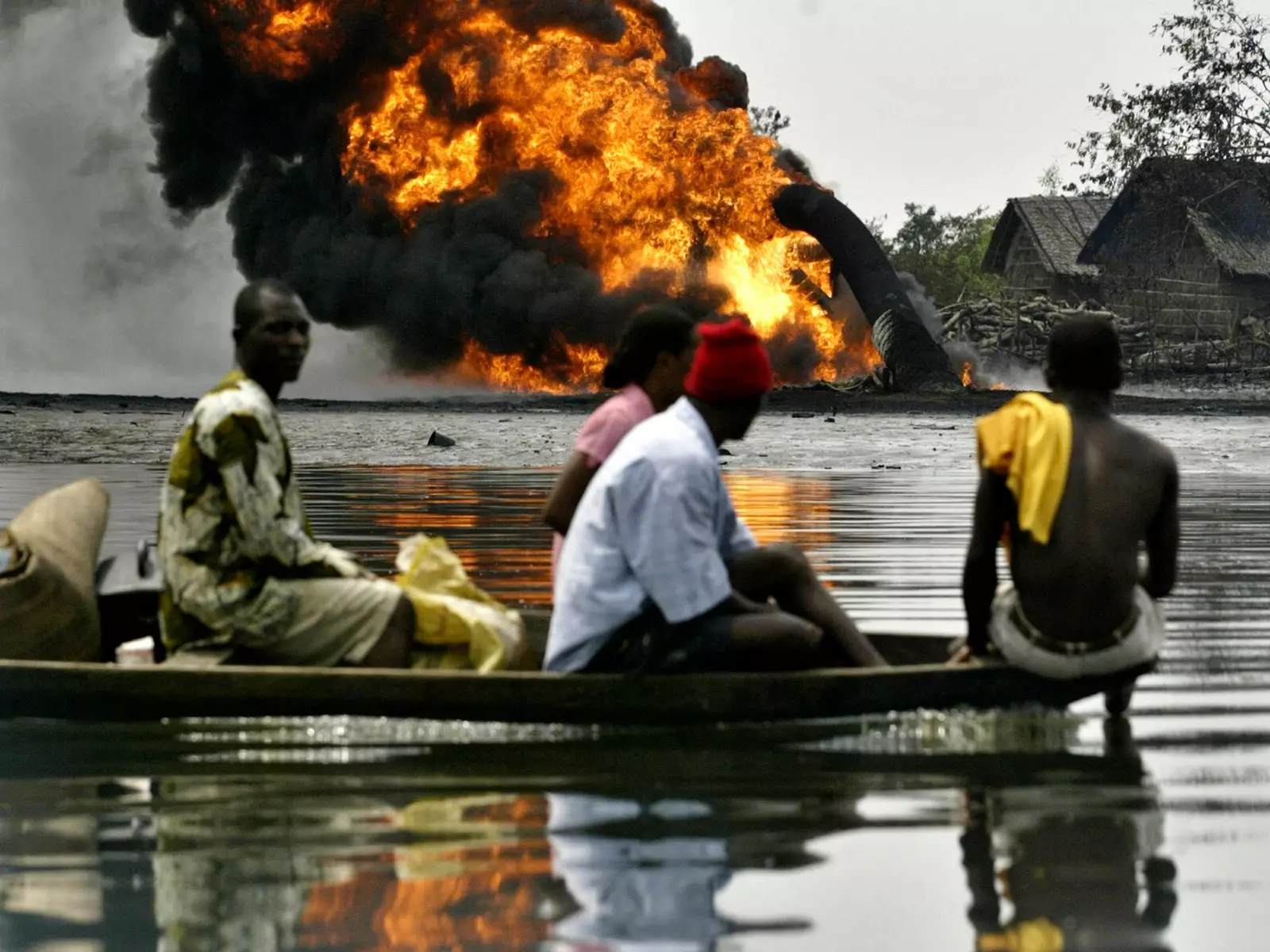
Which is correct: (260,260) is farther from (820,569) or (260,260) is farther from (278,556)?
(278,556)

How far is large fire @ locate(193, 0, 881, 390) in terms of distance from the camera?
1618 inches

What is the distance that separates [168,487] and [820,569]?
5.87 m

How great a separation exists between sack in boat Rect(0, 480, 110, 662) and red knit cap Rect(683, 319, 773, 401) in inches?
98.0

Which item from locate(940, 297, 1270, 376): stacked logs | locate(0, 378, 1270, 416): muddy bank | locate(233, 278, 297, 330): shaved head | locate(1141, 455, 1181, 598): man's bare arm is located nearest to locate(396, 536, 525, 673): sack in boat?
locate(233, 278, 297, 330): shaved head

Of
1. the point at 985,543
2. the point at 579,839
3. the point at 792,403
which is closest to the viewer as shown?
the point at 579,839

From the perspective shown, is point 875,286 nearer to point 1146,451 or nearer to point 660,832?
point 1146,451

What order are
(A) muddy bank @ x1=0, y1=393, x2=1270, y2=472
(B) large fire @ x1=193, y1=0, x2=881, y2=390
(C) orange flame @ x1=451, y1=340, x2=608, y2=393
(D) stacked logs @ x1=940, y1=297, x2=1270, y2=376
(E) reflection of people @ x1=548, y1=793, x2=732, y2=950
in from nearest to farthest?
(E) reflection of people @ x1=548, y1=793, x2=732, y2=950
(A) muddy bank @ x1=0, y1=393, x2=1270, y2=472
(B) large fire @ x1=193, y1=0, x2=881, y2=390
(C) orange flame @ x1=451, y1=340, x2=608, y2=393
(D) stacked logs @ x1=940, y1=297, x2=1270, y2=376

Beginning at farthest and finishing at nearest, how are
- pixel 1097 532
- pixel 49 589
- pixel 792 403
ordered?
1. pixel 792 403
2. pixel 49 589
3. pixel 1097 532

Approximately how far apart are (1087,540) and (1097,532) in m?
0.04

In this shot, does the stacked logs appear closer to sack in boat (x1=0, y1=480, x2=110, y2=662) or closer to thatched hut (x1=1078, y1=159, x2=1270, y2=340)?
thatched hut (x1=1078, y1=159, x2=1270, y2=340)

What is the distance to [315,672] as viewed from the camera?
6.83m

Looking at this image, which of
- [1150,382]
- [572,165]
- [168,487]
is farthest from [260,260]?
[168,487]

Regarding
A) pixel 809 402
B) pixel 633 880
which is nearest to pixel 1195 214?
pixel 809 402

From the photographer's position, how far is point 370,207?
4316cm
